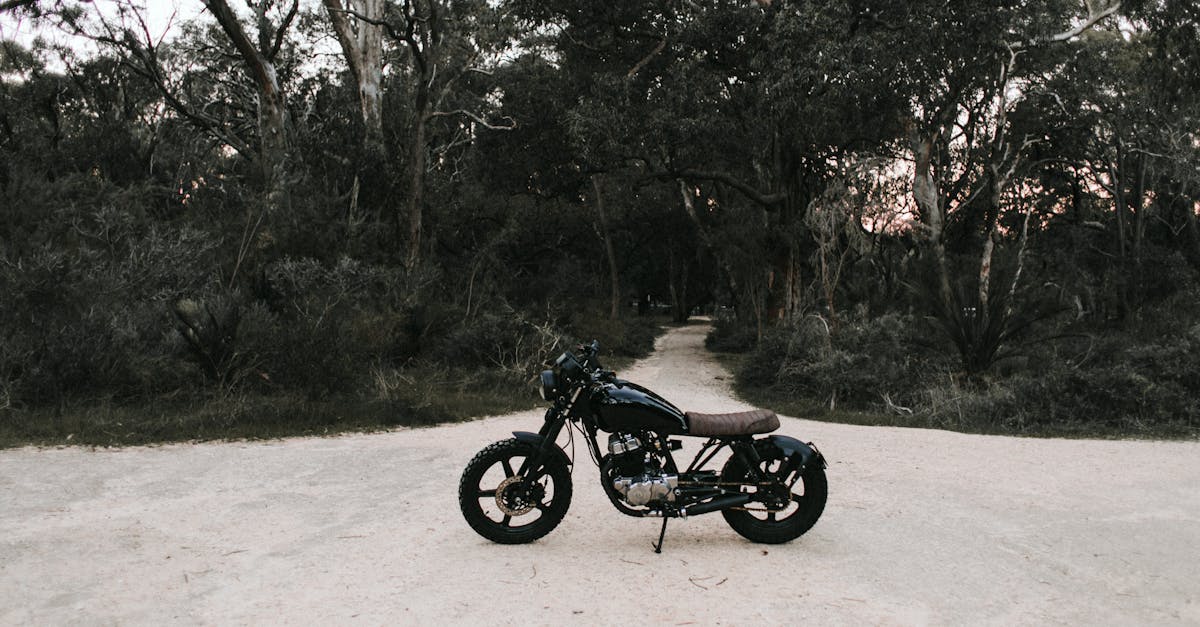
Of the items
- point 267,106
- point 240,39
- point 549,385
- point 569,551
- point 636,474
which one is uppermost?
point 240,39

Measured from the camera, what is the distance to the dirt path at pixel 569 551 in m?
3.55

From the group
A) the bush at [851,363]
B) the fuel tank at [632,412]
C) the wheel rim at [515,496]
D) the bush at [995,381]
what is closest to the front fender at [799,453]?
the fuel tank at [632,412]

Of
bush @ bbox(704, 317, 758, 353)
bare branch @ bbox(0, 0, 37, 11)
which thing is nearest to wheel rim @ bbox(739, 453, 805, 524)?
bush @ bbox(704, 317, 758, 353)

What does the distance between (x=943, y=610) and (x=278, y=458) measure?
5.35 m

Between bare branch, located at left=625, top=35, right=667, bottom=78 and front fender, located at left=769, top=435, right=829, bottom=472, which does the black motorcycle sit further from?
bare branch, located at left=625, top=35, right=667, bottom=78

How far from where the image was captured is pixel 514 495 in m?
4.47

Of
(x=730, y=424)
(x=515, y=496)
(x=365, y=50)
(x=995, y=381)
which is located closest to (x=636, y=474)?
(x=730, y=424)

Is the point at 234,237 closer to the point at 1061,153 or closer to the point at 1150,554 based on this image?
the point at 1150,554

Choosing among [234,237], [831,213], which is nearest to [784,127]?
[831,213]

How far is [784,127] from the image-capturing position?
1795cm

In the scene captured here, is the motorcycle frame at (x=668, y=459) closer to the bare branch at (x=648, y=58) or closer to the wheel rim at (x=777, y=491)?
the wheel rim at (x=777, y=491)

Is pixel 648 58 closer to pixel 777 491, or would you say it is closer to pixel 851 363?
pixel 851 363

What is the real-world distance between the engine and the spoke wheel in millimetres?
381

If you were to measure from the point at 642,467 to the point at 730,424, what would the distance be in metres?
0.51
